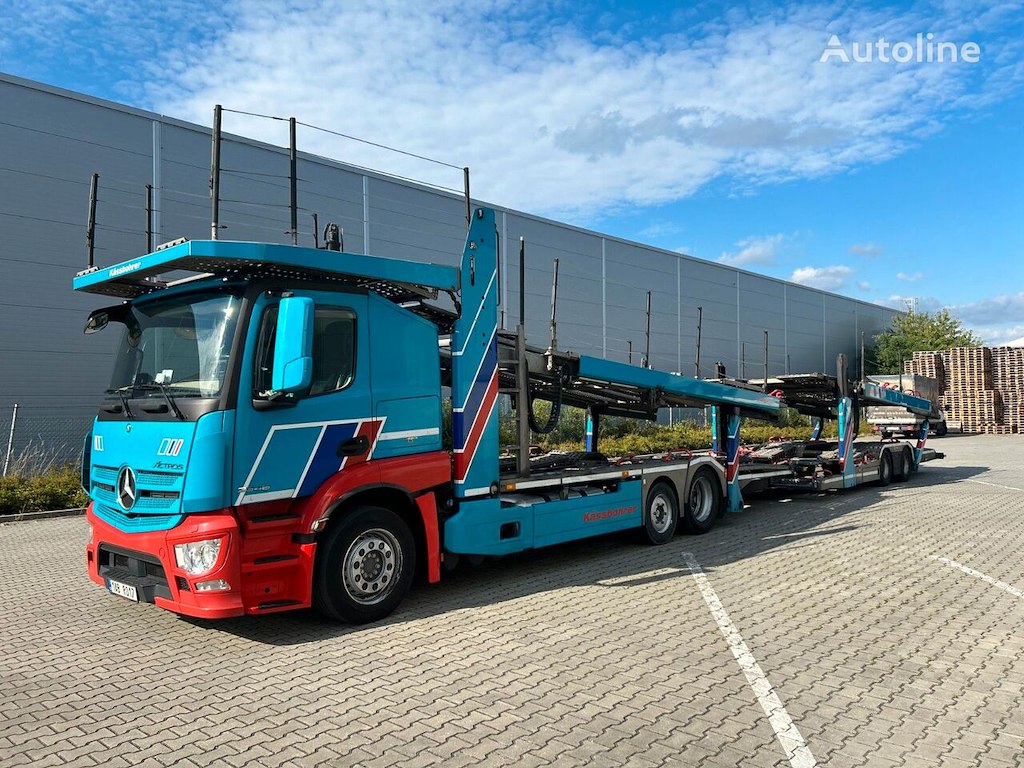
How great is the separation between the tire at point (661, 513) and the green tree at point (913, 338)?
157 ft

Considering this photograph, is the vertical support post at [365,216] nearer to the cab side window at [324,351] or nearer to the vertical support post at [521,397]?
the vertical support post at [521,397]

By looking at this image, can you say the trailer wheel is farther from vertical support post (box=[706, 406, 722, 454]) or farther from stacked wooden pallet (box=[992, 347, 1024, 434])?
stacked wooden pallet (box=[992, 347, 1024, 434])

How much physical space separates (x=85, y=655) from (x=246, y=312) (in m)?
2.60

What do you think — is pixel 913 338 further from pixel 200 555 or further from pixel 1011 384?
pixel 200 555

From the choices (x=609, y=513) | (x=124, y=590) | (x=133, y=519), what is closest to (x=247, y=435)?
(x=133, y=519)

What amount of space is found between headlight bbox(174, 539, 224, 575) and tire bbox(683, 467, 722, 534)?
6120mm

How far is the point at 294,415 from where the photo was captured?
5.43 meters

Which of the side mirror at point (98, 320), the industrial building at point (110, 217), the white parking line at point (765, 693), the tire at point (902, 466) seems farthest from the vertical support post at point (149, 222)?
the tire at point (902, 466)

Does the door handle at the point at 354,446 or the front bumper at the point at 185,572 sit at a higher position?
the door handle at the point at 354,446

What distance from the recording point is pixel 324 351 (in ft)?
18.7

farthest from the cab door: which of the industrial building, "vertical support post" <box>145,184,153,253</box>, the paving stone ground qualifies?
the industrial building

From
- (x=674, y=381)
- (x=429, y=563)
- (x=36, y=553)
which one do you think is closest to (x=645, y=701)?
(x=429, y=563)

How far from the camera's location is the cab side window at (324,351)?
17.5ft

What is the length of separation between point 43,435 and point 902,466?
61.1 ft
